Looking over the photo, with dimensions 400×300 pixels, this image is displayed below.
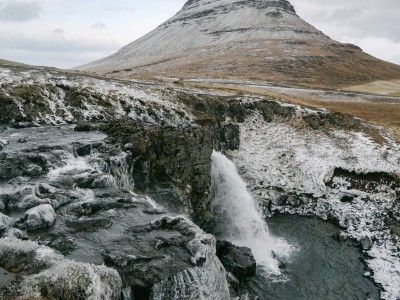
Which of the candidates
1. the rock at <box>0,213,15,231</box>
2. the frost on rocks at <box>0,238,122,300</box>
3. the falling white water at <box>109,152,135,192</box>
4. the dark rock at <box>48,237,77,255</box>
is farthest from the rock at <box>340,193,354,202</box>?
the rock at <box>0,213,15,231</box>

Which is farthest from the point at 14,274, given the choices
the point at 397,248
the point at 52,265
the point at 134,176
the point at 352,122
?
the point at 352,122

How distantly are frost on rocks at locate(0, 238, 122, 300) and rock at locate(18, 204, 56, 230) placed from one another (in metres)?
1.93

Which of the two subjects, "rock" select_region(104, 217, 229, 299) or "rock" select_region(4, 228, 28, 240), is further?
"rock" select_region(4, 228, 28, 240)

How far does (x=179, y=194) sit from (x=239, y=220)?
6.68 m

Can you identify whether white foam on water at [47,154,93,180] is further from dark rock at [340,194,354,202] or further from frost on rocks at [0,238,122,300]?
dark rock at [340,194,354,202]

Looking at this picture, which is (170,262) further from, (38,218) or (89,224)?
(38,218)

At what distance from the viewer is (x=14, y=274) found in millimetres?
12820

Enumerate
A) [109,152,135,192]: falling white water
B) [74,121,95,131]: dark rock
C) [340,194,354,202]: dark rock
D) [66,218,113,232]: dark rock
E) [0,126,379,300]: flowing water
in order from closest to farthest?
1. [0,126,379,300]: flowing water
2. [66,218,113,232]: dark rock
3. [109,152,135,192]: falling white water
4. [74,121,95,131]: dark rock
5. [340,194,354,202]: dark rock

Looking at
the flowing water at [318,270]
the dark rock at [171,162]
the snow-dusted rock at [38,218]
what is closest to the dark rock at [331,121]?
the flowing water at [318,270]

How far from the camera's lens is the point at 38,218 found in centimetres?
1703

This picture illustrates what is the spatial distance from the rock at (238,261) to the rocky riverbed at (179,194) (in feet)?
0.32

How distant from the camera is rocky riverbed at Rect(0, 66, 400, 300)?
14922mm

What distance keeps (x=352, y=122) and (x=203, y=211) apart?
30621 millimetres

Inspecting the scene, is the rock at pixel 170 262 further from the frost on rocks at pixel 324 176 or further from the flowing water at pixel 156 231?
the frost on rocks at pixel 324 176
